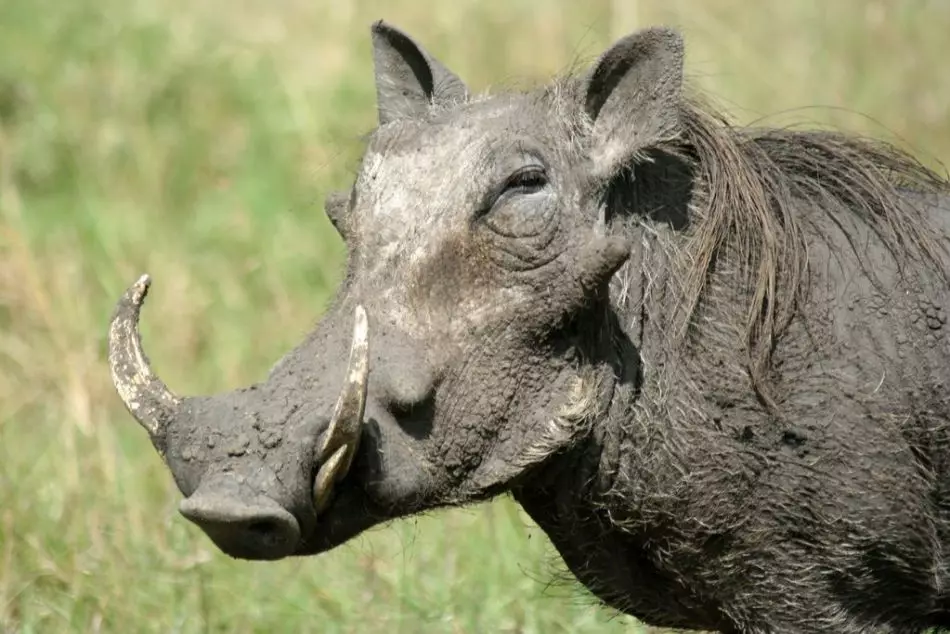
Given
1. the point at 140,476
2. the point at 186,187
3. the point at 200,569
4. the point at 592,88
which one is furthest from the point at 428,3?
the point at 592,88

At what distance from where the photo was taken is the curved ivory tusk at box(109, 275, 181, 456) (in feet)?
8.64

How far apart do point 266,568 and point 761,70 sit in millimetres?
4056

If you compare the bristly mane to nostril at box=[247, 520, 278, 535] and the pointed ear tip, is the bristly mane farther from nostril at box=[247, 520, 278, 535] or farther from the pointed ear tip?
nostril at box=[247, 520, 278, 535]

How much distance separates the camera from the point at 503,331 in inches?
108

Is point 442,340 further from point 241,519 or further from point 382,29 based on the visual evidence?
point 382,29

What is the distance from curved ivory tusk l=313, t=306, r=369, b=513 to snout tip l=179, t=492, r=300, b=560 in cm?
8

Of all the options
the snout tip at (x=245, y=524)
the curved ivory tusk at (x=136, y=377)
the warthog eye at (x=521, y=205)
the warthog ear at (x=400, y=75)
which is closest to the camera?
the snout tip at (x=245, y=524)

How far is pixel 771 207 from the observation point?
10.1 ft

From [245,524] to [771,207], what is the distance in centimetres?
125

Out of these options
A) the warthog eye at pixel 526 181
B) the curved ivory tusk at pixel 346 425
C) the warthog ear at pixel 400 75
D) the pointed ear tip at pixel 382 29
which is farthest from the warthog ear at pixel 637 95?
the curved ivory tusk at pixel 346 425

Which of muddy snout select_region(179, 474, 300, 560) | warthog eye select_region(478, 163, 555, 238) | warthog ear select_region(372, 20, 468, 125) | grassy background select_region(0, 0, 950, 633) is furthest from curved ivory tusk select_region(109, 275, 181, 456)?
grassy background select_region(0, 0, 950, 633)

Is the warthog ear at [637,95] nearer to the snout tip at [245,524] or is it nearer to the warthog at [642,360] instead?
the warthog at [642,360]

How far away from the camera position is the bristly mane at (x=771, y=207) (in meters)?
2.94

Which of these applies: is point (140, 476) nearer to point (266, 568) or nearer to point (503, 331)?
point (266, 568)
